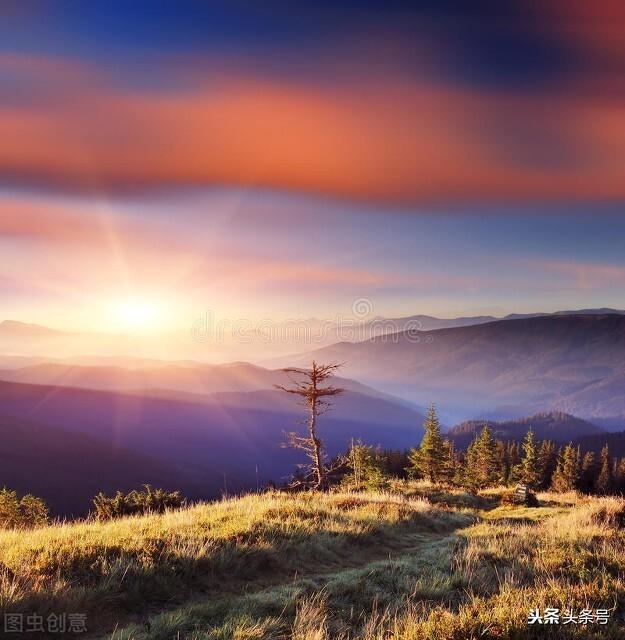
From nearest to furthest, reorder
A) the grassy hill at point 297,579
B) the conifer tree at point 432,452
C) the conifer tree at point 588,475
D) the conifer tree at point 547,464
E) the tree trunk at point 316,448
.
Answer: the grassy hill at point 297,579 < the tree trunk at point 316,448 < the conifer tree at point 432,452 < the conifer tree at point 547,464 < the conifer tree at point 588,475

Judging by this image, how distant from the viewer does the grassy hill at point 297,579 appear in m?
5.75

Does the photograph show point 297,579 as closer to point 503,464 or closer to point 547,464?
point 503,464

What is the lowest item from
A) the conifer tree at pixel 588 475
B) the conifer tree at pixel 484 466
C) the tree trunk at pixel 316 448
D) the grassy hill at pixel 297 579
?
the conifer tree at pixel 588 475

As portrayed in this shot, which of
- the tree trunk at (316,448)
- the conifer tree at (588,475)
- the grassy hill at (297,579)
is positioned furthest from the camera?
the conifer tree at (588,475)

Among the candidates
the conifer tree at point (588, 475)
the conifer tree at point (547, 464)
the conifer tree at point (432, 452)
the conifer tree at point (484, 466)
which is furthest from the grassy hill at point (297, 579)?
the conifer tree at point (588, 475)

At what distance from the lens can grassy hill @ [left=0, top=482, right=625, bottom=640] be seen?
5750mm

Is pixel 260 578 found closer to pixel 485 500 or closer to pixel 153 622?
pixel 153 622

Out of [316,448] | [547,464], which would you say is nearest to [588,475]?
[547,464]

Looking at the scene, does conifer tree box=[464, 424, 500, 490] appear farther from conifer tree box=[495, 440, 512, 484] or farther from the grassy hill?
the grassy hill

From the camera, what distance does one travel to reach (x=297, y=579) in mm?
8555

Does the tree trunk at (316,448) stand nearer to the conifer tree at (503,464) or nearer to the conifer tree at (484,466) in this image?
the conifer tree at (484,466)

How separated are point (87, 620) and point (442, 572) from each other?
5786mm

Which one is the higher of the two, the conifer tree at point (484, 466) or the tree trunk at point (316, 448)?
the tree trunk at point (316, 448)

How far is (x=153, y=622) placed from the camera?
19.5 feet
